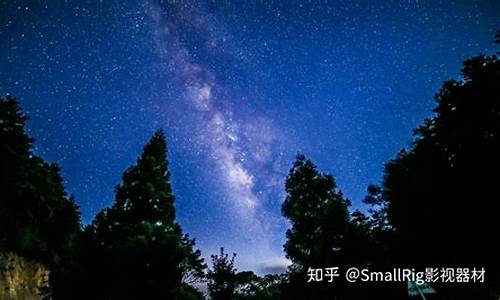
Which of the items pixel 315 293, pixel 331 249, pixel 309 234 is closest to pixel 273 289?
pixel 309 234

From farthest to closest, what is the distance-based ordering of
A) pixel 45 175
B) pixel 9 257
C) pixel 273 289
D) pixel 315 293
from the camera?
pixel 273 289 → pixel 45 175 → pixel 9 257 → pixel 315 293

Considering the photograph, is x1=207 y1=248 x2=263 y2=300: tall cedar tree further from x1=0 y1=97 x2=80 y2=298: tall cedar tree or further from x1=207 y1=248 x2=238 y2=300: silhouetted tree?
x1=0 y1=97 x2=80 y2=298: tall cedar tree

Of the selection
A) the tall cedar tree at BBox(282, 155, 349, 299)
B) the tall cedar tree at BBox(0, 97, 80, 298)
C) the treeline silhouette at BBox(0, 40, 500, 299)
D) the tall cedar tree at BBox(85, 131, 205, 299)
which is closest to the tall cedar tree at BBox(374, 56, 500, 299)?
the treeline silhouette at BBox(0, 40, 500, 299)

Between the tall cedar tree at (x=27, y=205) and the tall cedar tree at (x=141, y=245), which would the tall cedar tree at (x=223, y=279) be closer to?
the tall cedar tree at (x=141, y=245)

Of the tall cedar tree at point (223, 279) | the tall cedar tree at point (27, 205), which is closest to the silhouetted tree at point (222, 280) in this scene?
the tall cedar tree at point (223, 279)

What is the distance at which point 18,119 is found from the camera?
27141 millimetres

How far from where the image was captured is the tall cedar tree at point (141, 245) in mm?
17266

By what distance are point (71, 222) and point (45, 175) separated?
4.99m

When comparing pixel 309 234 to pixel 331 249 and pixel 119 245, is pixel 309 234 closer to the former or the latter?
pixel 331 249

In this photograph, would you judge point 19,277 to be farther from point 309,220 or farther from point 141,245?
point 309,220

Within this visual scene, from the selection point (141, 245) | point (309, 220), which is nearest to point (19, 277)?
point (141, 245)

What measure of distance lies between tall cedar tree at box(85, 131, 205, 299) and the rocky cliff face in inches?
306

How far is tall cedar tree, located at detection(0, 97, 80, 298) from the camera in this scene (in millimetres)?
25062

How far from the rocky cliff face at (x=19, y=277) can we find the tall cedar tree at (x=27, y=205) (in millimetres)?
647
